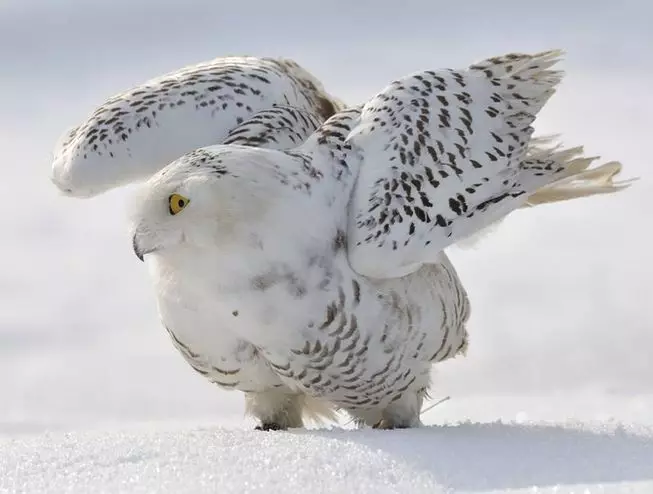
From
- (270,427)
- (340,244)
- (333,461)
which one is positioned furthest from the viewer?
(270,427)

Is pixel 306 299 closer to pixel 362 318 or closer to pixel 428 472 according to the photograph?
pixel 362 318

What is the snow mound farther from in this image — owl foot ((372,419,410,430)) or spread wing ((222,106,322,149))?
spread wing ((222,106,322,149))

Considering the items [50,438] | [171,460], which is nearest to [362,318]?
[171,460]

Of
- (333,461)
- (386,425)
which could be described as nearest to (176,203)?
(333,461)

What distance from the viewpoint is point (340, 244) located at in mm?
3004

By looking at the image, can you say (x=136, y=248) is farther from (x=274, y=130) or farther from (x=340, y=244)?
(x=274, y=130)

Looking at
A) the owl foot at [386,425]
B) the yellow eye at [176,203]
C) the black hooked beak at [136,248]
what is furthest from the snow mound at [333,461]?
the yellow eye at [176,203]

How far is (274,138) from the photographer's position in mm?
3516

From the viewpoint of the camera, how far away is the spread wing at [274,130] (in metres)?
3.50

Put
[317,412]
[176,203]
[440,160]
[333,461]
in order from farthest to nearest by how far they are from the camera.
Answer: [317,412], [440,160], [176,203], [333,461]

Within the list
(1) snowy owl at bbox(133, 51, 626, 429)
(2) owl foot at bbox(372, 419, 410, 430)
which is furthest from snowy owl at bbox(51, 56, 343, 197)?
(2) owl foot at bbox(372, 419, 410, 430)

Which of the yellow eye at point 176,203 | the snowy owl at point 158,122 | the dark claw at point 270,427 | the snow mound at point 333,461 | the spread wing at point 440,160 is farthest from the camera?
the snowy owl at point 158,122

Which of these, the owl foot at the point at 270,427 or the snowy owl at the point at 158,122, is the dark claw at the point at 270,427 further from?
the snowy owl at the point at 158,122

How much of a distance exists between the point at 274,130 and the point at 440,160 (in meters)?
0.59
